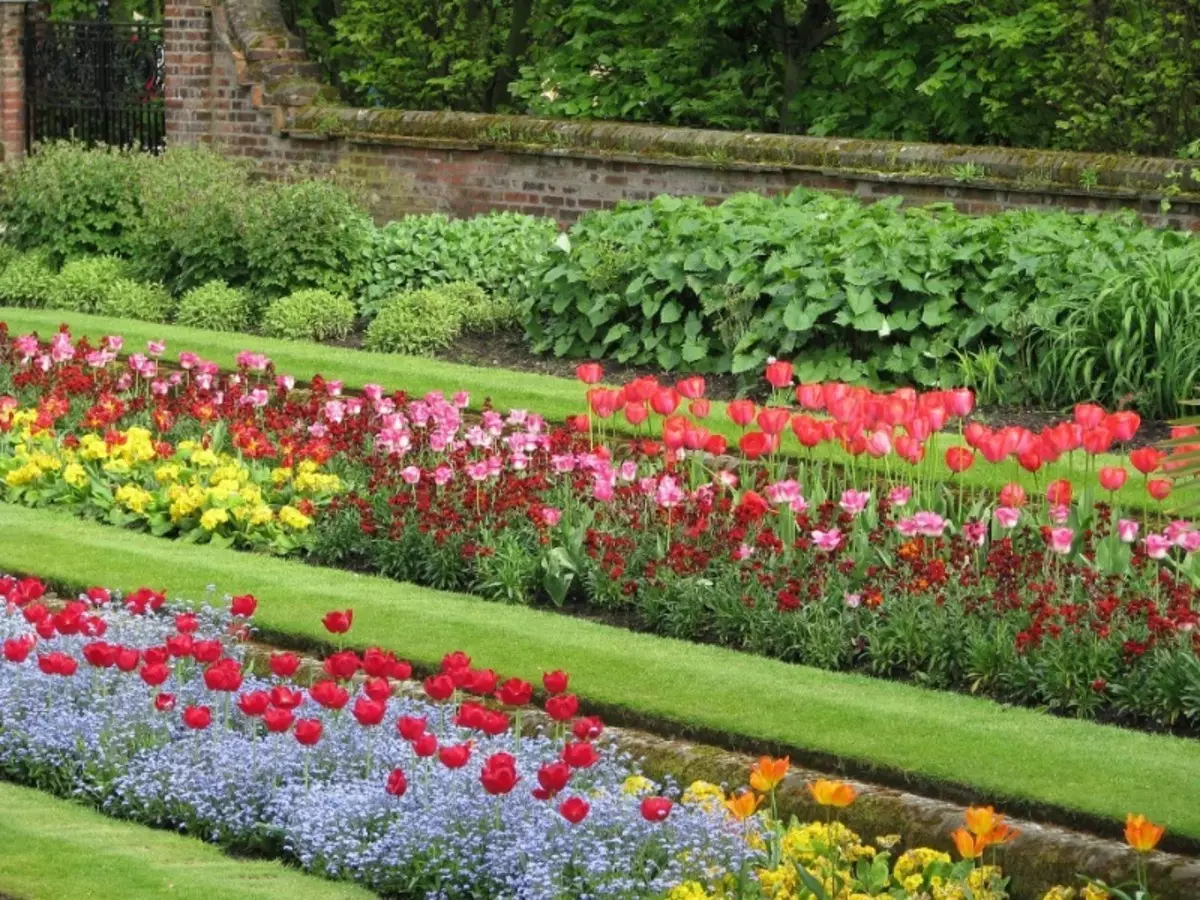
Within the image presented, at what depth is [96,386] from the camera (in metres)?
11.6

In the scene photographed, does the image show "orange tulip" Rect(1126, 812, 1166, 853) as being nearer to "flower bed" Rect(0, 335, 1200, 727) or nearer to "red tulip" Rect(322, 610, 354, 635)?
"flower bed" Rect(0, 335, 1200, 727)

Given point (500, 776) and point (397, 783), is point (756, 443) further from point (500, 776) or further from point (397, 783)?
point (500, 776)

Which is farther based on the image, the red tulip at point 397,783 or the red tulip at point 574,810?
the red tulip at point 397,783

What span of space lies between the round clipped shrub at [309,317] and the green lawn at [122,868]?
8672mm

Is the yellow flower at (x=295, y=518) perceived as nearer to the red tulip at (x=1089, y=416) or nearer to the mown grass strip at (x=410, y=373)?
the mown grass strip at (x=410, y=373)

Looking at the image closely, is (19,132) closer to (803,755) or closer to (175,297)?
(175,297)

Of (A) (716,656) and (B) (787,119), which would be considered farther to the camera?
(B) (787,119)

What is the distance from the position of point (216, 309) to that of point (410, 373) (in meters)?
2.95

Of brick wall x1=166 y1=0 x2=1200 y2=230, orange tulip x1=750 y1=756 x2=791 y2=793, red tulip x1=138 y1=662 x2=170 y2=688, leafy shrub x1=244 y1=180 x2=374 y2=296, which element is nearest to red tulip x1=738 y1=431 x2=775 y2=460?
red tulip x1=138 y1=662 x2=170 y2=688

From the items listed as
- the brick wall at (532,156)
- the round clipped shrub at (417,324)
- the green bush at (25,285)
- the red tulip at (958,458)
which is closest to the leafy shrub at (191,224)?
the green bush at (25,285)

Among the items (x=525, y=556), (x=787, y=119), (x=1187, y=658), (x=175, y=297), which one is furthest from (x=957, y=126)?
(x=1187, y=658)

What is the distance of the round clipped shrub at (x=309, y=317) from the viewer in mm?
14539

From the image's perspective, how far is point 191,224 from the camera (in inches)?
612

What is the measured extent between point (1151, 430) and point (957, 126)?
6009 mm
